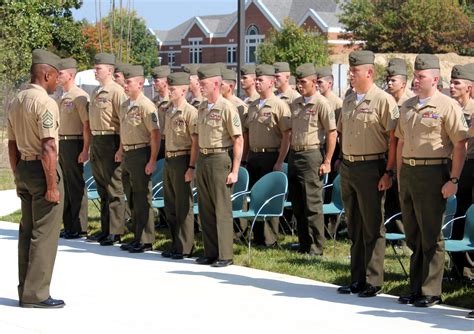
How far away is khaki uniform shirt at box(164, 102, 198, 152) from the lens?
38.0 ft

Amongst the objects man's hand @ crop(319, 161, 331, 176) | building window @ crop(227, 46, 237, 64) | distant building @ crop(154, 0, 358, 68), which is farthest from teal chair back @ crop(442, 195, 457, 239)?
building window @ crop(227, 46, 237, 64)

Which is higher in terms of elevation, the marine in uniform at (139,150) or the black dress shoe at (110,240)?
the marine in uniform at (139,150)

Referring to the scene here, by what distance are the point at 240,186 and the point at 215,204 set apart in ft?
3.12

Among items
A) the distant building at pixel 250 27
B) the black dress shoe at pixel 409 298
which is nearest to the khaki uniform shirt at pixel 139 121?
the black dress shoe at pixel 409 298

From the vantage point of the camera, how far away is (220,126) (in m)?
11.1

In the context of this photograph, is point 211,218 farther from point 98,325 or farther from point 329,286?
point 98,325

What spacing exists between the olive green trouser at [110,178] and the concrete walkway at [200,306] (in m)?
1.75

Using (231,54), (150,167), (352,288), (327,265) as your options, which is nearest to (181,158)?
(150,167)

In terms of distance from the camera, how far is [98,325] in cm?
812

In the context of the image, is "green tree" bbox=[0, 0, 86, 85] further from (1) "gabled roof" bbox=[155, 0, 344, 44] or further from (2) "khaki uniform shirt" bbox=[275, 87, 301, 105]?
(1) "gabled roof" bbox=[155, 0, 344, 44]

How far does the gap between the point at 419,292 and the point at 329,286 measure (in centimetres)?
111

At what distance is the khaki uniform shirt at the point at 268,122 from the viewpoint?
12.2 metres

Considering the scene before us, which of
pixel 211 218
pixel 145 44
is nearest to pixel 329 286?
pixel 211 218

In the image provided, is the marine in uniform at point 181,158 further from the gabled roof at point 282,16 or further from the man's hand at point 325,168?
the gabled roof at point 282,16
